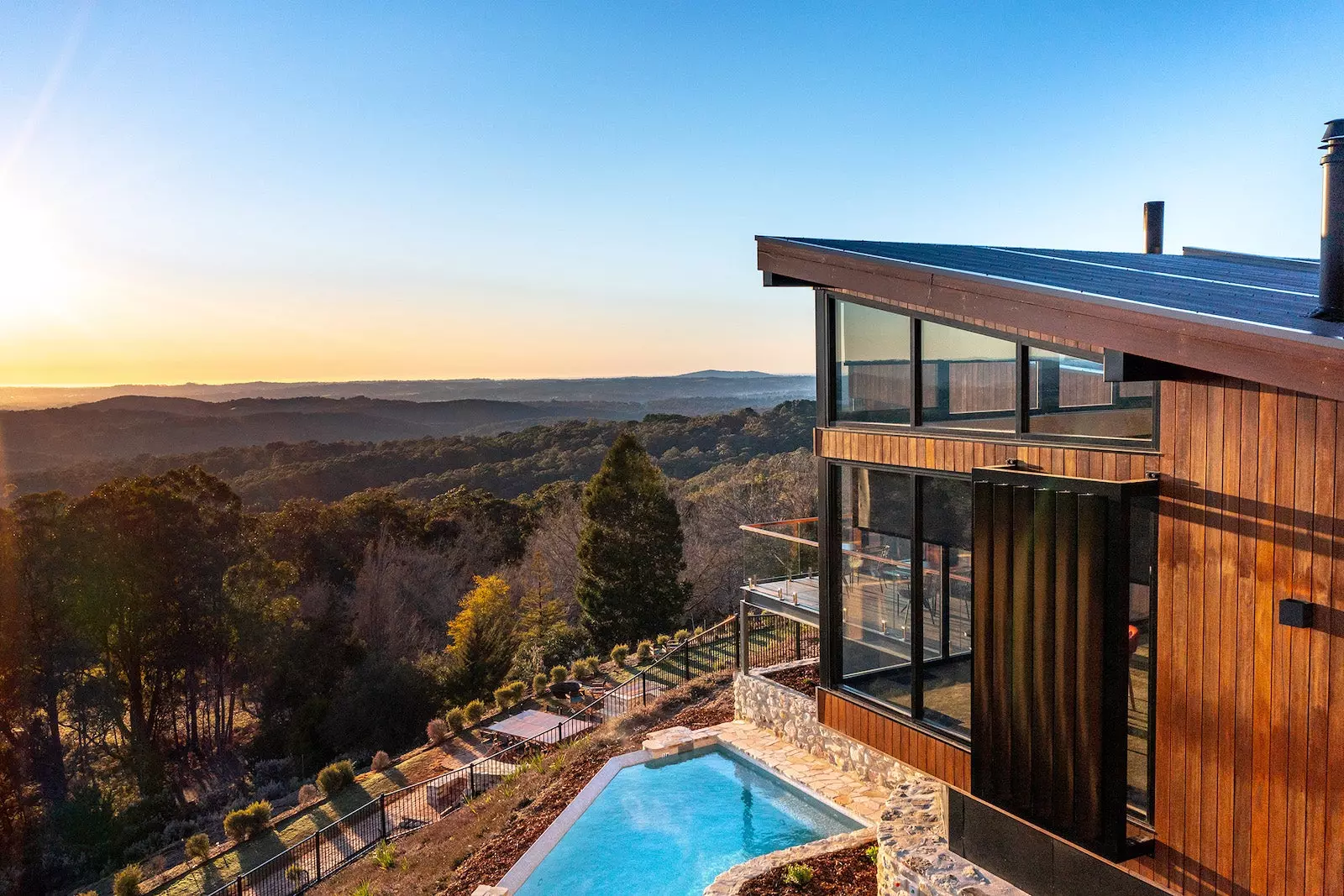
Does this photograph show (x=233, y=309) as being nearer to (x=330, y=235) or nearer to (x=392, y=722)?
(x=330, y=235)

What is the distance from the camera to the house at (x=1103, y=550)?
403 centimetres

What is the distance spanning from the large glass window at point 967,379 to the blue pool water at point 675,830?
230 inches

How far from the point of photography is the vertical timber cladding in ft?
15.5

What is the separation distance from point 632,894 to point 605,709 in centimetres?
787

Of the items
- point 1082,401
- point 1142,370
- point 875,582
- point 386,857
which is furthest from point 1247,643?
point 386,857

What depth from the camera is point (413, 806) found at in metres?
14.0

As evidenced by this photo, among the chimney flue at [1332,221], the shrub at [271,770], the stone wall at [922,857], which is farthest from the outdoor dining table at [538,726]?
the chimney flue at [1332,221]

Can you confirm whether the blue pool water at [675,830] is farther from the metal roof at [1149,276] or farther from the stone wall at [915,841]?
the metal roof at [1149,276]

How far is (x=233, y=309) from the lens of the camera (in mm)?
31469

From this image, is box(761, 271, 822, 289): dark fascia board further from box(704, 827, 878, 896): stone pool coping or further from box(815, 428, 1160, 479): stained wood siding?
box(704, 827, 878, 896): stone pool coping

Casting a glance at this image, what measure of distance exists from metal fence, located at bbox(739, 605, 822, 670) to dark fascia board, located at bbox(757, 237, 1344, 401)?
910 cm

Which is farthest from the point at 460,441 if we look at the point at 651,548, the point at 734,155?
the point at 734,155

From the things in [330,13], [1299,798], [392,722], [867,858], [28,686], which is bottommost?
[392,722]

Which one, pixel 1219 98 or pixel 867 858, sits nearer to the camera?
pixel 867 858
